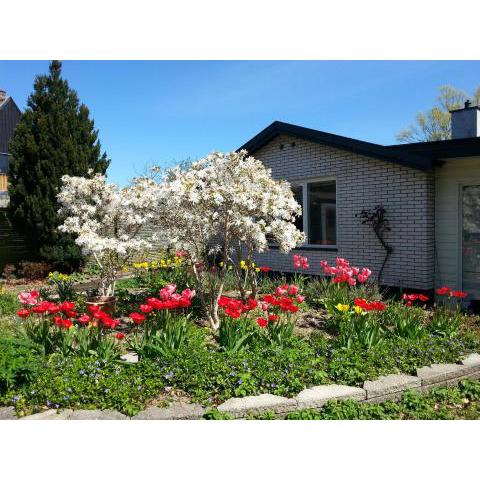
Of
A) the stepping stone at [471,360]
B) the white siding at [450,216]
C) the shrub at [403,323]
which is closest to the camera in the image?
the stepping stone at [471,360]

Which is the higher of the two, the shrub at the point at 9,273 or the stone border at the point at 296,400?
the shrub at the point at 9,273

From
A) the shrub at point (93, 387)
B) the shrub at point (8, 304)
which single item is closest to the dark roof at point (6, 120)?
the shrub at point (8, 304)

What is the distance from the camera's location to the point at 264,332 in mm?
4531

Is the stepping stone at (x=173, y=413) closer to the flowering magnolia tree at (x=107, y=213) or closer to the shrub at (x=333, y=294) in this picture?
the shrub at (x=333, y=294)

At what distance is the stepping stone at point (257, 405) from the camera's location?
3334 mm

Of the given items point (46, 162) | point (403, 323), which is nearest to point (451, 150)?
point (403, 323)

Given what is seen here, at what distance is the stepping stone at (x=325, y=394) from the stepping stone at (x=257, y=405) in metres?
0.10

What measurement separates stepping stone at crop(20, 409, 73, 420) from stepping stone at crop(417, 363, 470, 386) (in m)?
3.09

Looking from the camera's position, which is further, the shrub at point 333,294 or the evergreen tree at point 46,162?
the evergreen tree at point 46,162

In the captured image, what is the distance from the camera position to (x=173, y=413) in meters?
3.26

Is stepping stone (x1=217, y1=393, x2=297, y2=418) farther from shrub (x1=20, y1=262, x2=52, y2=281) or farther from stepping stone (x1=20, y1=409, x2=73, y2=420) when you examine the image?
shrub (x1=20, y1=262, x2=52, y2=281)

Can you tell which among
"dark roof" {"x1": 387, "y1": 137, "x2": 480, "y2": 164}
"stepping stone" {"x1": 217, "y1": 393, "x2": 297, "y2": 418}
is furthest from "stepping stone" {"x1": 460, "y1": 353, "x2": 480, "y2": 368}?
"dark roof" {"x1": 387, "y1": 137, "x2": 480, "y2": 164}

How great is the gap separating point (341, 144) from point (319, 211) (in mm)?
1553
